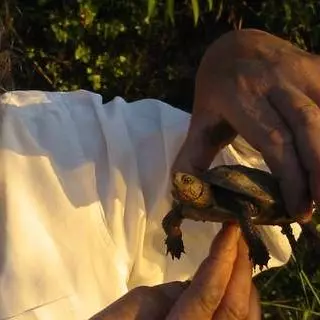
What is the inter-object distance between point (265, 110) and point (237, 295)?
0.73ft

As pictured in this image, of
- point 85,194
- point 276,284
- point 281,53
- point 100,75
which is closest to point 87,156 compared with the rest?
point 85,194

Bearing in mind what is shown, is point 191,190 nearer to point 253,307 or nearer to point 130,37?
point 253,307

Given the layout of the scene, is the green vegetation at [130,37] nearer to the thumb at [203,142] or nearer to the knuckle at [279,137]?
the thumb at [203,142]

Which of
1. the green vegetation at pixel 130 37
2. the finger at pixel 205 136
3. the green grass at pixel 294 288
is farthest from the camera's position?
the green vegetation at pixel 130 37

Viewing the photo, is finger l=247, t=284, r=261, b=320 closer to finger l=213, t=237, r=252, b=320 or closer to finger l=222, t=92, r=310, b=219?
finger l=213, t=237, r=252, b=320

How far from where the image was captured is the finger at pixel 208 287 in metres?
1.20

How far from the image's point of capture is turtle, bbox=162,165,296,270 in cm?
124

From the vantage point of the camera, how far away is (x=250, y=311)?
1.26 m

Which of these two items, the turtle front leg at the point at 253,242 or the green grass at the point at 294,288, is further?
the green grass at the point at 294,288

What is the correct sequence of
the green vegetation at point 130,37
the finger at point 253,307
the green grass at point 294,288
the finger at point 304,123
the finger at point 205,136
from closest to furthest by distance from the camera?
the finger at point 304,123 → the finger at point 253,307 → the finger at point 205,136 → the green grass at point 294,288 → the green vegetation at point 130,37

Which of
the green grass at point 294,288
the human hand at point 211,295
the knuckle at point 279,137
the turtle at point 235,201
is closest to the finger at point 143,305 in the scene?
the human hand at point 211,295

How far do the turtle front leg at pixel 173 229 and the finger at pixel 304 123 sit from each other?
197mm

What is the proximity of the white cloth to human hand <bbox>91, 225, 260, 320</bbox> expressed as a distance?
0.23 metres

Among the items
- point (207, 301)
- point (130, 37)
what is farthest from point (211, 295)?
point (130, 37)
